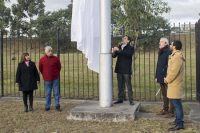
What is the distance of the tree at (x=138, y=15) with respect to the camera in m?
14.5

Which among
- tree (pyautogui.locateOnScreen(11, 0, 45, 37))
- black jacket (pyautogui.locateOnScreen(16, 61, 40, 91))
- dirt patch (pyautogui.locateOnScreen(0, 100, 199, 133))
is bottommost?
dirt patch (pyautogui.locateOnScreen(0, 100, 199, 133))

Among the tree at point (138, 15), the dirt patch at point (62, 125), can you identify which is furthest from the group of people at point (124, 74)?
the tree at point (138, 15)

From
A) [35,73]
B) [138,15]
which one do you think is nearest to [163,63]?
[35,73]

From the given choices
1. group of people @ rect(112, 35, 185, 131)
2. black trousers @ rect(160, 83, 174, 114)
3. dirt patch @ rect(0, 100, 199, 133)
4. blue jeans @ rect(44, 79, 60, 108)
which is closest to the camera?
group of people @ rect(112, 35, 185, 131)

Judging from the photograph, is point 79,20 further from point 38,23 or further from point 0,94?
point 38,23

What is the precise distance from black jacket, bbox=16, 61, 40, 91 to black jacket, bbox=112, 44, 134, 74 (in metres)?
2.15

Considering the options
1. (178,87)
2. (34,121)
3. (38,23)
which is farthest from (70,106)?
(38,23)

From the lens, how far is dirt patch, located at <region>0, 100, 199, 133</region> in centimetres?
959

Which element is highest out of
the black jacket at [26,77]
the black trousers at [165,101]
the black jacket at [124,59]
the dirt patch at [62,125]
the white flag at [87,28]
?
the white flag at [87,28]

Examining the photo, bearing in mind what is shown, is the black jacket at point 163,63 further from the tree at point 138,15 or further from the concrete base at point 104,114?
the tree at point 138,15

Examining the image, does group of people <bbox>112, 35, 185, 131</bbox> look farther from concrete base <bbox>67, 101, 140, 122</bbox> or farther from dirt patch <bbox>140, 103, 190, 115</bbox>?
concrete base <bbox>67, 101, 140, 122</bbox>

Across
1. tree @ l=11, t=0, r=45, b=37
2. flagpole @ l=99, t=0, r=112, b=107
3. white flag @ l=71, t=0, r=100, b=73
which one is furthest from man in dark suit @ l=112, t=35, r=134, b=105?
tree @ l=11, t=0, r=45, b=37

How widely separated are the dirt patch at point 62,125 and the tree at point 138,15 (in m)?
4.31

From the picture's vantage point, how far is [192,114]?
11.2m
